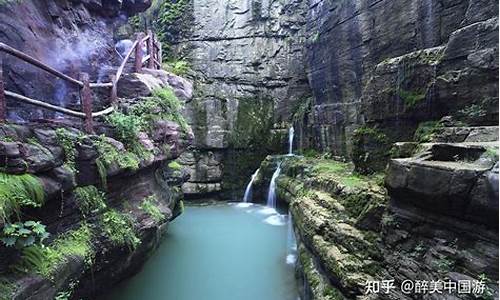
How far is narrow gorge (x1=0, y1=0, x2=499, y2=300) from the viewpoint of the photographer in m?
3.79

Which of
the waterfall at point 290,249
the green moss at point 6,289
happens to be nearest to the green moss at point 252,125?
the waterfall at point 290,249

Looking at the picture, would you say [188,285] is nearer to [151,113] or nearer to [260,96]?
[151,113]

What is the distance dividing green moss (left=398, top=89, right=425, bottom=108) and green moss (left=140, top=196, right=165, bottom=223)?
221 inches

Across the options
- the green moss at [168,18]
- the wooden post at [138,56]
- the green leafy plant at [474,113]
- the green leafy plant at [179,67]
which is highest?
the green moss at [168,18]

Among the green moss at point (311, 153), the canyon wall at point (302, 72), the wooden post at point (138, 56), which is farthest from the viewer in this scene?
the green moss at point (311, 153)

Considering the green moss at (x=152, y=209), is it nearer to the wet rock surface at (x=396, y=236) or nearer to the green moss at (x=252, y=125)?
the wet rock surface at (x=396, y=236)

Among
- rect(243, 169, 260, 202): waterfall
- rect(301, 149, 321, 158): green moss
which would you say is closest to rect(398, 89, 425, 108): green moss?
rect(301, 149, 321, 158): green moss

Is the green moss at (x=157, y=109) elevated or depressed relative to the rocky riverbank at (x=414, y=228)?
elevated

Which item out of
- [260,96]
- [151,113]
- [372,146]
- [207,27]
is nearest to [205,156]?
[260,96]

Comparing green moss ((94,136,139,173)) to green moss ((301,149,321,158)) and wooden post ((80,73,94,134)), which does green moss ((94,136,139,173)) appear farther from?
green moss ((301,149,321,158))

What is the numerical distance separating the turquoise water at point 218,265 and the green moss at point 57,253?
2168 millimetres

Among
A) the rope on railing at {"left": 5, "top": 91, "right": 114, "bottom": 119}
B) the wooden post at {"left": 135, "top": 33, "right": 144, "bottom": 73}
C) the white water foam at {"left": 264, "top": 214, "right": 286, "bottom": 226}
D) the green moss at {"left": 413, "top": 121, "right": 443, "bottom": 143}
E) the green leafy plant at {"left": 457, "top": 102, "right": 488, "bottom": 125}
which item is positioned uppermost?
the wooden post at {"left": 135, "top": 33, "right": 144, "bottom": 73}

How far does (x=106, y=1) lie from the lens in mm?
10070

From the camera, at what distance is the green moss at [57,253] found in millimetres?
3715
